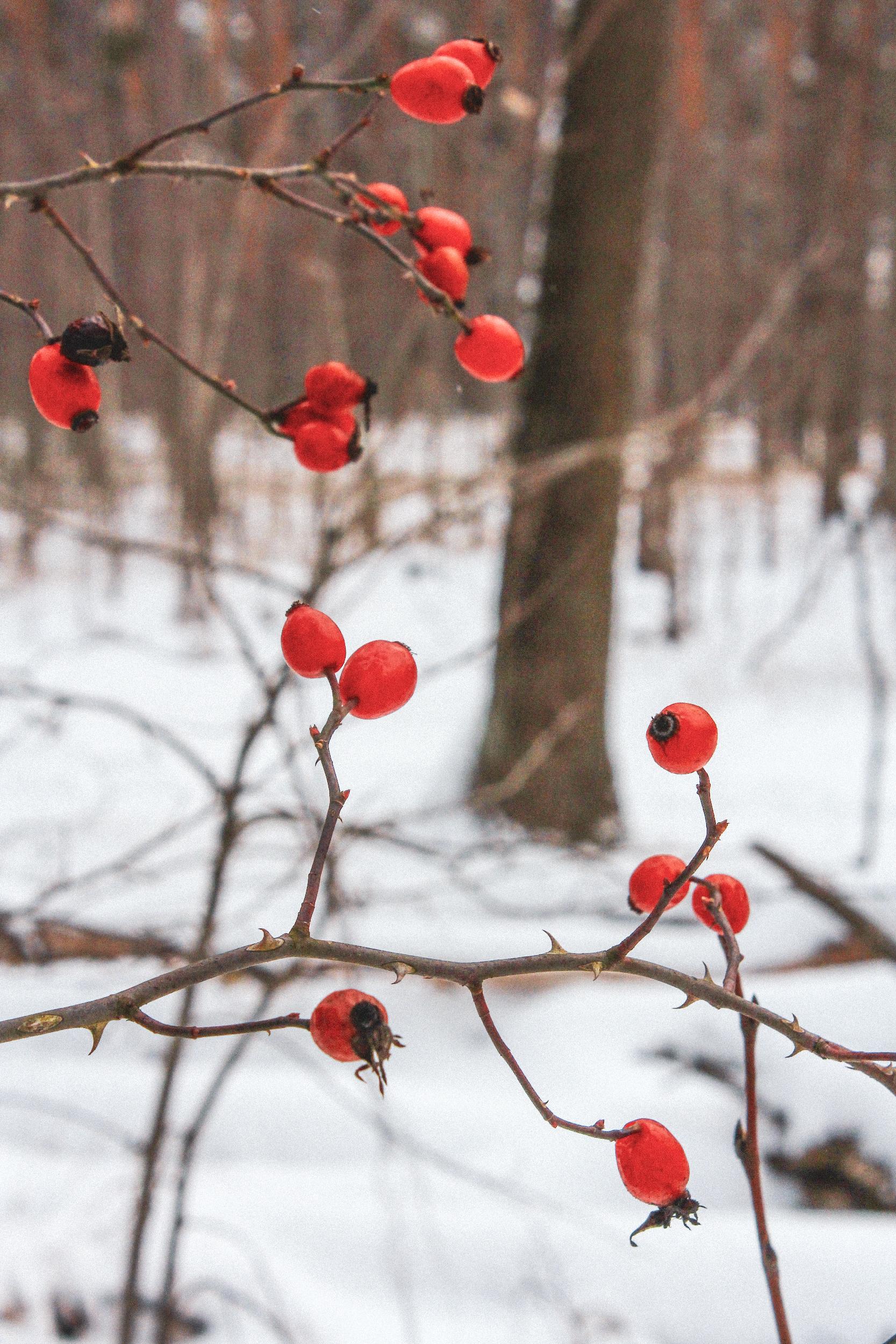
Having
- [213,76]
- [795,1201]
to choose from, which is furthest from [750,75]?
[795,1201]

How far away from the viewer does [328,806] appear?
460 mm

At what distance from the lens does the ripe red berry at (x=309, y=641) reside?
0.49 m

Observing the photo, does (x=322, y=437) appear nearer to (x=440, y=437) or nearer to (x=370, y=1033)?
(x=370, y=1033)

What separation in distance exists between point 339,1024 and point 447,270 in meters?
0.48

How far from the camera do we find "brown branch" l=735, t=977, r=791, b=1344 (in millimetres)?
563

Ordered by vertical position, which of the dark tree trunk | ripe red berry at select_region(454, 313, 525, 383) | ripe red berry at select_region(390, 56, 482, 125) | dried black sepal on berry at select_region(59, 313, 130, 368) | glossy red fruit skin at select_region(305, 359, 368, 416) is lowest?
dried black sepal on berry at select_region(59, 313, 130, 368)

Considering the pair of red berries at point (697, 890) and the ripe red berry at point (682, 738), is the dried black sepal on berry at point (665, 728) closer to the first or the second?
the ripe red berry at point (682, 738)

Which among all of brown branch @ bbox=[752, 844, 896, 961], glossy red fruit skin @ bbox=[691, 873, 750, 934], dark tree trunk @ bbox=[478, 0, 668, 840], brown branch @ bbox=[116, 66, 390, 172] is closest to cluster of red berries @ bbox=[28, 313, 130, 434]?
brown branch @ bbox=[116, 66, 390, 172]

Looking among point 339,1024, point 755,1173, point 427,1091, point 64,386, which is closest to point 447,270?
point 64,386

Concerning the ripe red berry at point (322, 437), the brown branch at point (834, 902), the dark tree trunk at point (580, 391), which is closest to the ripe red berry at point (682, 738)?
the ripe red berry at point (322, 437)

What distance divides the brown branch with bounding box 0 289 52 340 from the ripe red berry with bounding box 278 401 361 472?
5.8 inches

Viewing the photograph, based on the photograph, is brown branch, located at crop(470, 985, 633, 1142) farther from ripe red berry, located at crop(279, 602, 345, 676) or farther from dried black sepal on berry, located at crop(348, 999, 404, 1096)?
ripe red berry, located at crop(279, 602, 345, 676)

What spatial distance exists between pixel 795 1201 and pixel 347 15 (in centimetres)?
778

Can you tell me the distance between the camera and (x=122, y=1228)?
6.18ft
